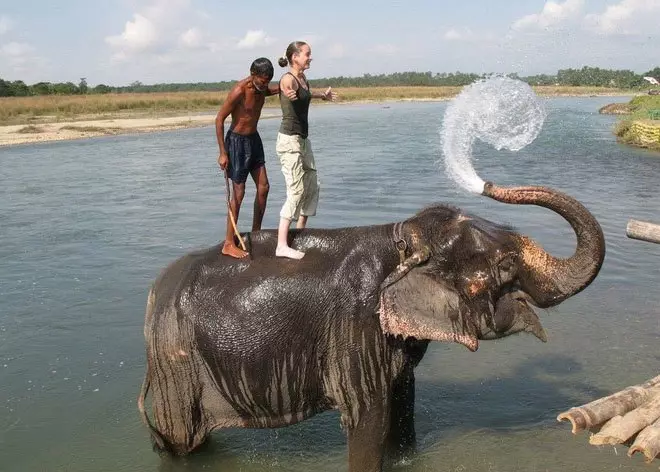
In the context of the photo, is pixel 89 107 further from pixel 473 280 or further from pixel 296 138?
pixel 473 280

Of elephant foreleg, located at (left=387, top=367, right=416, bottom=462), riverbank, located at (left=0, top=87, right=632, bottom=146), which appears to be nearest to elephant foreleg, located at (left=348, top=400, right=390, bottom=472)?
elephant foreleg, located at (left=387, top=367, right=416, bottom=462)

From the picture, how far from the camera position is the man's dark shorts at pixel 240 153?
18.5ft

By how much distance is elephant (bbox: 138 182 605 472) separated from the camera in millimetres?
4391

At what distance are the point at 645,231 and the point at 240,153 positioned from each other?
10.7 ft

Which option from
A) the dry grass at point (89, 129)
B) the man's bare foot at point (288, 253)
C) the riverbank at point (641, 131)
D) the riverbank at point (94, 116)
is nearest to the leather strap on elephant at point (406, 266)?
the man's bare foot at point (288, 253)

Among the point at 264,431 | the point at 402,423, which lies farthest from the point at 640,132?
the point at 264,431

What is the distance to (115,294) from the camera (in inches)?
388

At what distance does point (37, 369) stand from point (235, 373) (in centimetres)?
371

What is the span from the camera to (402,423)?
224 inches

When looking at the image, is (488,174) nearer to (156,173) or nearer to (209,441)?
(156,173)

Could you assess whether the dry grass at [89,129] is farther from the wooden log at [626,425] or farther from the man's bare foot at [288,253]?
the wooden log at [626,425]

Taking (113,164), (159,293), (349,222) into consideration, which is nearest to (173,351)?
(159,293)

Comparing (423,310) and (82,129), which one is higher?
(423,310)

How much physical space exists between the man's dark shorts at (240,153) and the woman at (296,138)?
22cm
